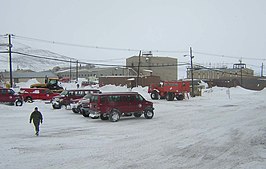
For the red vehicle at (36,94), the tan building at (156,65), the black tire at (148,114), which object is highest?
the tan building at (156,65)

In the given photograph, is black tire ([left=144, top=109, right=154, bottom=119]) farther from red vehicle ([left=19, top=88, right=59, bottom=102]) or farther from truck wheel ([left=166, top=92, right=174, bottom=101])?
truck wheel ([left=166, top=92, right=174, bottom=101])

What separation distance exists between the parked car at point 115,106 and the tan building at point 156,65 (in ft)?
209

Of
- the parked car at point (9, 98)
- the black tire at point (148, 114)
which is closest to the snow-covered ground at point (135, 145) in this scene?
the black tire at point (148, 114)

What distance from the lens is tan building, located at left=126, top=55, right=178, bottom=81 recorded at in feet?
291

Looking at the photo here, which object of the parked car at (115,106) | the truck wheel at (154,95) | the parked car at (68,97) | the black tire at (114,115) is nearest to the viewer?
the parked car at (115,106)

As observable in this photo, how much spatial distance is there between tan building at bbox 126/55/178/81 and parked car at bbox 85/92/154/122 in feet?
209

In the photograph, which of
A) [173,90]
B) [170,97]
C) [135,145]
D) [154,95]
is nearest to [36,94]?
[154,95]

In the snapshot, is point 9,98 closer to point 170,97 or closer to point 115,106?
point 115,106

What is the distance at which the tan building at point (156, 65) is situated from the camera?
88.6 m

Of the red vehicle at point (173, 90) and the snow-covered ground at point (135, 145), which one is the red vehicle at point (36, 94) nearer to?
the red vehicle at point (173, 90)

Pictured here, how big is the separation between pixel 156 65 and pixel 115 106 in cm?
7063

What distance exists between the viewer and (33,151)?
38.1 ft

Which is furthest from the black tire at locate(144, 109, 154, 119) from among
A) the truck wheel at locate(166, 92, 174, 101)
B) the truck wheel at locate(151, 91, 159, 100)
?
the truck wheel at locate(151, 91, 159, 100)

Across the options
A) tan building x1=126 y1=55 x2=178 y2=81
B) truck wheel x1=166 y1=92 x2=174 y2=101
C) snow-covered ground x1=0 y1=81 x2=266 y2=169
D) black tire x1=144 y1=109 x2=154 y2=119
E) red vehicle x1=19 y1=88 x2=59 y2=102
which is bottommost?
snow-covered ground x1=0 y1=81 x2=266 y2=169
